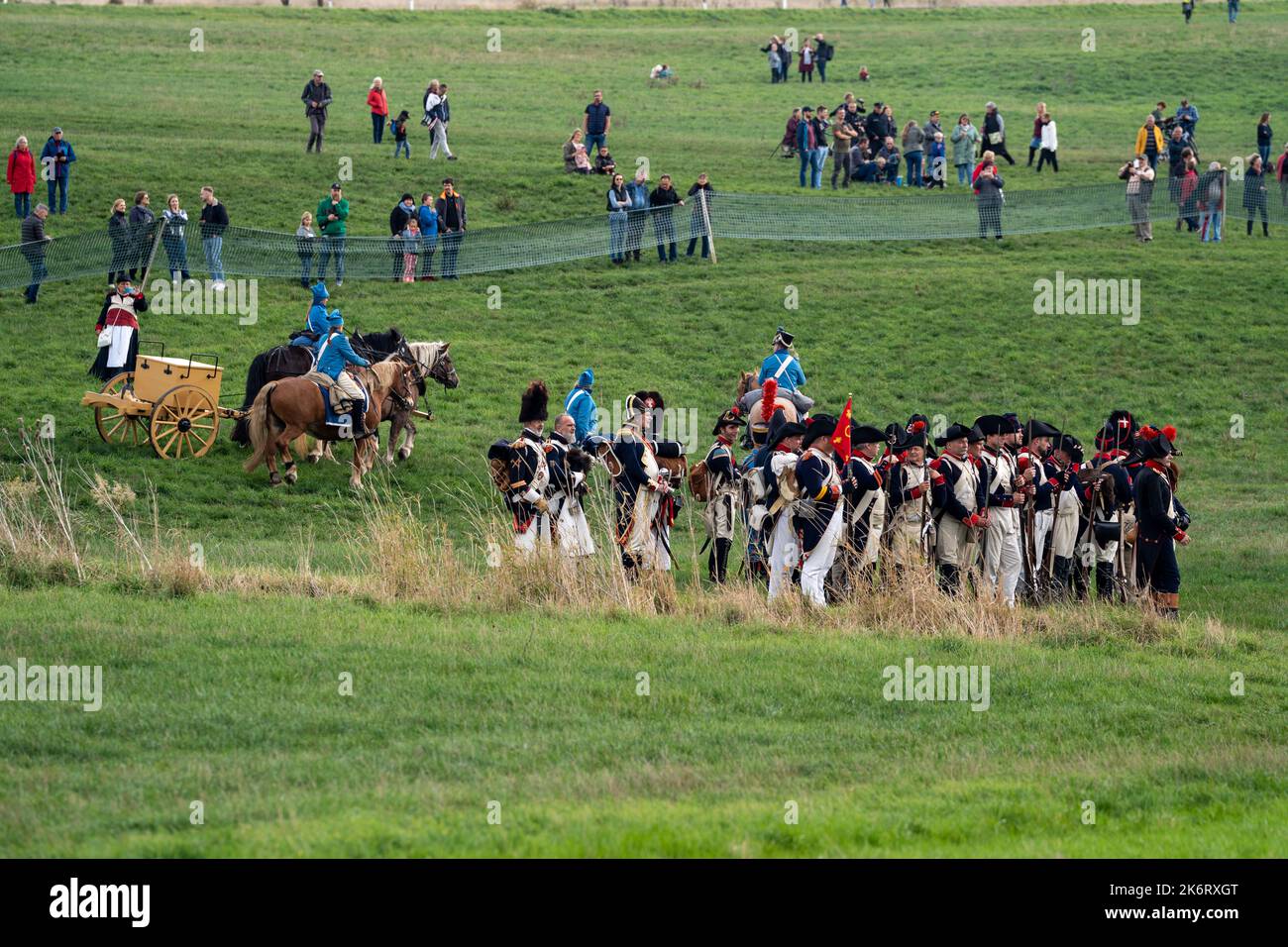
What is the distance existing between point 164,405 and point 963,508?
1041cm

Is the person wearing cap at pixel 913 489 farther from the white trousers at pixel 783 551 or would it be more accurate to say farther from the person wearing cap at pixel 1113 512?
the person wearing cap at pixel 1113 512

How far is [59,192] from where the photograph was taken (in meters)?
32.5

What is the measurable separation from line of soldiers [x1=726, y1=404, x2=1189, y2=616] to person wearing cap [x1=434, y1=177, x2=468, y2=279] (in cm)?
1525

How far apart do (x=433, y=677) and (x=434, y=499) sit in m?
9.56

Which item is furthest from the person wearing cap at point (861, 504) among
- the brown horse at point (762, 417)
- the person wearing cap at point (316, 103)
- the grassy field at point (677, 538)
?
the person wearing cap at point (316, 103)

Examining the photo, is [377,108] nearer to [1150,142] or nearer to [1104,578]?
[1150,142]

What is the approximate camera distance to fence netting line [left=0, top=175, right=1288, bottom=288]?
2861cm

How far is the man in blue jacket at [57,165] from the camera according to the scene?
32.3 meters

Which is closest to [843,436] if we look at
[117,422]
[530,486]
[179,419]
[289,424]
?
[530,486]

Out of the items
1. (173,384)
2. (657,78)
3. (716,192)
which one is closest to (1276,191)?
(716,192)

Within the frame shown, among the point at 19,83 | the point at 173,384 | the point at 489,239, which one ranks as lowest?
the point at 173,384

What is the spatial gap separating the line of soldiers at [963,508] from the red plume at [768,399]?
9 cm

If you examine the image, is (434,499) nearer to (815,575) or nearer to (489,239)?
(815,575)
